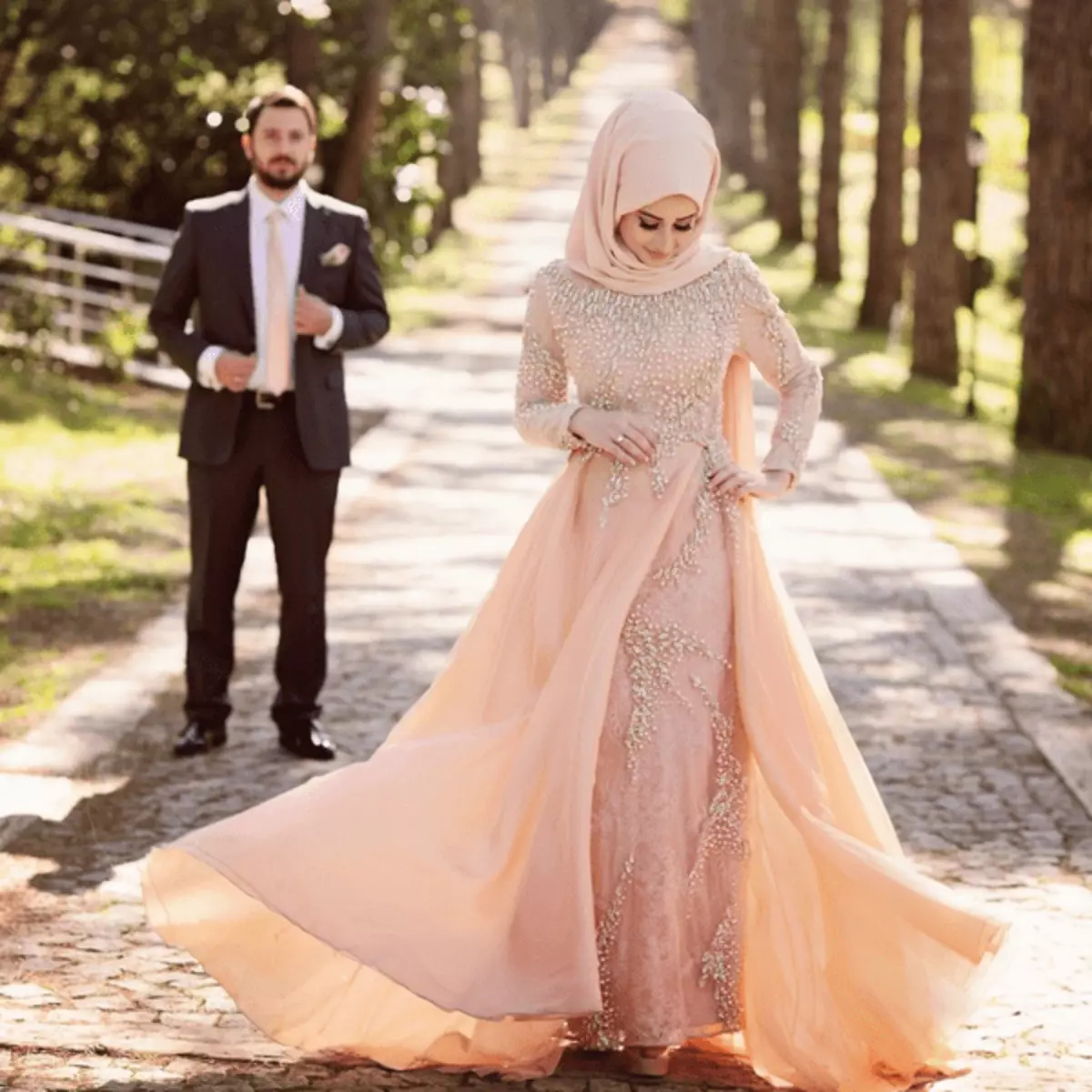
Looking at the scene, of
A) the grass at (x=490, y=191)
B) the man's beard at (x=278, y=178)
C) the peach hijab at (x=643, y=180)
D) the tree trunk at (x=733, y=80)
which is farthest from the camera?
the tree trunk at (x=733, y=80)

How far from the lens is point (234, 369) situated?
8.52 meters

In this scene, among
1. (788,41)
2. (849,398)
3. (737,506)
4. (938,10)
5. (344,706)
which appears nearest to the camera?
(737,506)

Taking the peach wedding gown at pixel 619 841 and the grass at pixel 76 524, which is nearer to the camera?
the peach wedding gown at pixel 619 841

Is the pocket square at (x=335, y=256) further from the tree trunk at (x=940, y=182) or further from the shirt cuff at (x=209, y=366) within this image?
the tree trunk at (x=940, y=182)

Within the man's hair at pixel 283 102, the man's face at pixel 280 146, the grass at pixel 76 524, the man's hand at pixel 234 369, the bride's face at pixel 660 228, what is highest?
the man's hair at pixel 283 102

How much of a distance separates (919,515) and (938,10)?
1063 centimetres

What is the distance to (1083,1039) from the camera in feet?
19.4

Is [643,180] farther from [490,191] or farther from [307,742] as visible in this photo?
[490,191]

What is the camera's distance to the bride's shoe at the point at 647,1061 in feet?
17.9

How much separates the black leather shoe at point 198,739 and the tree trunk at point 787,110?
36.3 meters

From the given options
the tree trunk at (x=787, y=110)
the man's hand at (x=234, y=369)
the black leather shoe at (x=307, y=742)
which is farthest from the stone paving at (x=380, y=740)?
the tree trunk at (x=787, y=110)

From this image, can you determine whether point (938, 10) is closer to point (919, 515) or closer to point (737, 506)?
point (919, 515)

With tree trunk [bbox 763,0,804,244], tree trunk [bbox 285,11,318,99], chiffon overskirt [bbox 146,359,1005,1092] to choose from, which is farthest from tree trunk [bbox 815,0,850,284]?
chiffon overskirt [bbox 146,359,1005,1092]

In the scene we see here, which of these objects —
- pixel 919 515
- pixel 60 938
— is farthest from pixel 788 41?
pixel 60 938
